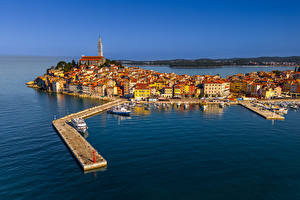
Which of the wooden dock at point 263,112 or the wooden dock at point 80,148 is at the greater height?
the wooden dock at point 263,112

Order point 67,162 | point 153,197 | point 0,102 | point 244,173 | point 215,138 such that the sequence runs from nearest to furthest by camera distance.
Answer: point 153,197 → point 244,173 → point 67,162 → point 215,138 → point 0,102

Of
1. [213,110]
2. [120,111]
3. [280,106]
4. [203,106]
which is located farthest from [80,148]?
[280,106]

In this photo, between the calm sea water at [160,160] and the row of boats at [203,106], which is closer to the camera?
the calm sea water at [160,160]

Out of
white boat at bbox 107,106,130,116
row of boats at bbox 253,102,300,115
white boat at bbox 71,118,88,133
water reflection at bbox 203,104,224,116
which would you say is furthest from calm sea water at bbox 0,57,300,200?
row of boats at bbox 253,102,300,115

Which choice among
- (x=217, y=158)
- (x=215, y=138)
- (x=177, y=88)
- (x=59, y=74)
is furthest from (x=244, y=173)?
(x=59, y=74)

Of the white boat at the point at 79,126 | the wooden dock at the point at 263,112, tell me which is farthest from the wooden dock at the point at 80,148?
the wooden dock at the point at 263,112

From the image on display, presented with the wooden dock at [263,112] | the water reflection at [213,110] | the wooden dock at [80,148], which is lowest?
the wooden dock at [80,148]

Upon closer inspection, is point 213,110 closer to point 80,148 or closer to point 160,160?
point 160,160

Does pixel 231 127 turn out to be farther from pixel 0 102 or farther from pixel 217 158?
pixel 0 102

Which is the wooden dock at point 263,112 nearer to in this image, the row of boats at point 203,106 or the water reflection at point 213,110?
the row of boats at point 203,106
